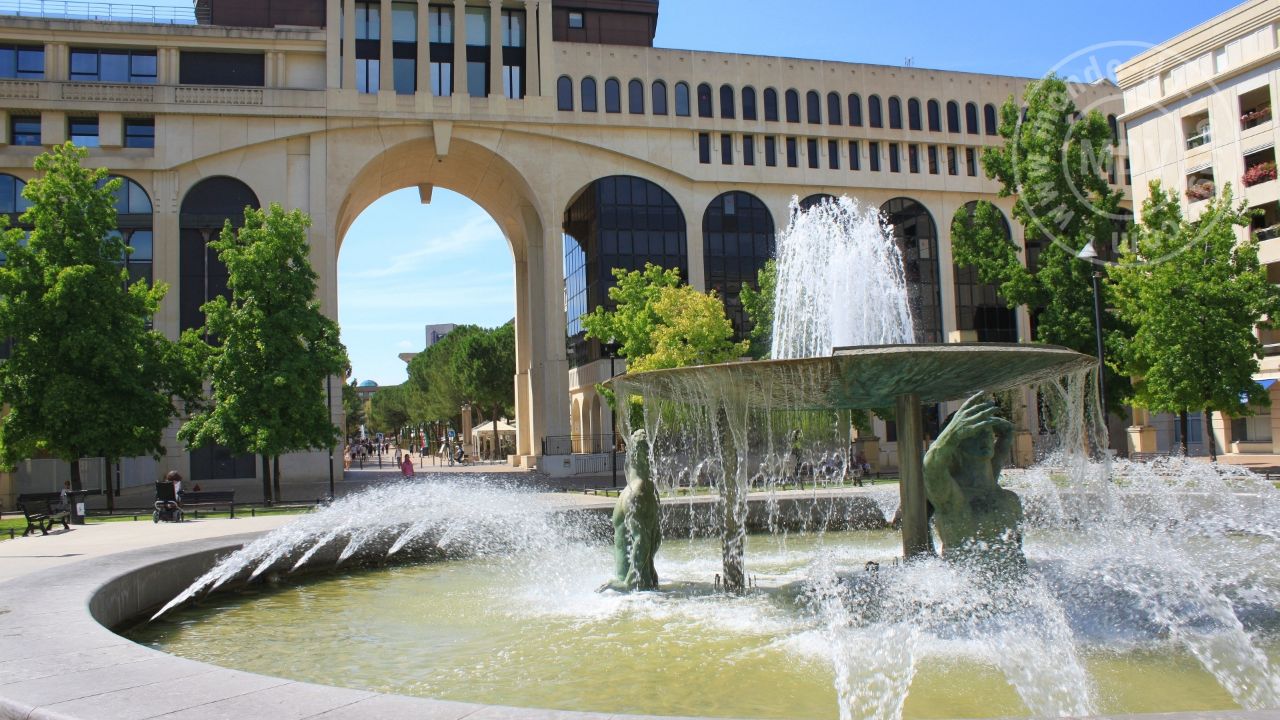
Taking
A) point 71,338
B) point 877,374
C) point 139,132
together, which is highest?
point 139,132

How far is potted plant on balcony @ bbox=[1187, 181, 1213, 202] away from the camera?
35.6 metres

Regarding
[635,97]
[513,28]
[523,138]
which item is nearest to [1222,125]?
[635,97]

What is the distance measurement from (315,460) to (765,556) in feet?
101

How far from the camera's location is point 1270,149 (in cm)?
3394

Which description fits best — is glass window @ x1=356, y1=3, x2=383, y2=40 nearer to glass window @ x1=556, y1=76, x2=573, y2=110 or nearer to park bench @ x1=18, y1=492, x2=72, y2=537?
glass window @ x1=556, y1=76, x2=573, y2=110

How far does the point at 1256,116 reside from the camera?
113ft

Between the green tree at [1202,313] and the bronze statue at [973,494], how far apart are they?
21107mm

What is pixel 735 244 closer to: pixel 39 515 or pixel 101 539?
pixel 39 515

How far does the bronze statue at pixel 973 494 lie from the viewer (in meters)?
9.61

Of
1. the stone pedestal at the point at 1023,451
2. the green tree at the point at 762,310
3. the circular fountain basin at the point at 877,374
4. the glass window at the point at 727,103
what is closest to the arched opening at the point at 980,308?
the stone pedestal at the point at 1023,451

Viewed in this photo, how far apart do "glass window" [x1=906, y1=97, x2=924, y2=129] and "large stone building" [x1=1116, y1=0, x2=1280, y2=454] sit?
37.4 feet

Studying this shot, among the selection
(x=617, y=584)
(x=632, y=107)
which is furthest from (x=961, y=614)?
(x=632, y=107)

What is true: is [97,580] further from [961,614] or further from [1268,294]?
[1268,294]

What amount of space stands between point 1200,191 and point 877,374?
32657 millimetres
